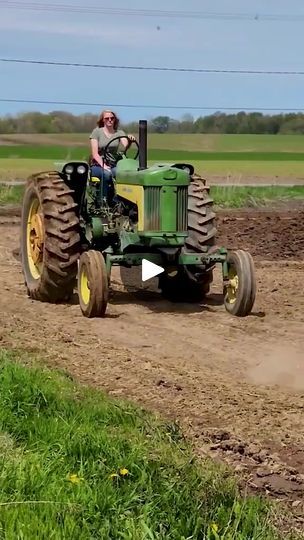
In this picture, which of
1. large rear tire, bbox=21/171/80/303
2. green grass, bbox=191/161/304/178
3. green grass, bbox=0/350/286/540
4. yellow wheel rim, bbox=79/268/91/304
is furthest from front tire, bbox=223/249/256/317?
green grass, bbox=191/161/304/178

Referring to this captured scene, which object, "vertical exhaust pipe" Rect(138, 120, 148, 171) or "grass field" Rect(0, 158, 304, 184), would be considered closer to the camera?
"vertical exhaust pipe" Rect(138, 120, 148, 171)

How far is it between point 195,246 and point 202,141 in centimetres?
6587

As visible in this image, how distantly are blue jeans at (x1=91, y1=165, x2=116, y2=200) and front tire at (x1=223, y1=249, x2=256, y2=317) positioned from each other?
1.60 metres

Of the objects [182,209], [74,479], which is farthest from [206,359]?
[74,479]

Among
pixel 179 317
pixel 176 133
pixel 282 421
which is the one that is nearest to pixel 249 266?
pixel 179 317

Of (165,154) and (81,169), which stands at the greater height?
(81,169)

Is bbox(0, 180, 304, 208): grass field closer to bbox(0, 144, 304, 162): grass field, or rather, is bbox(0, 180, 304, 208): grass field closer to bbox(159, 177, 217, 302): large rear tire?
bbox(159, 177, 217, 302): large rear tire

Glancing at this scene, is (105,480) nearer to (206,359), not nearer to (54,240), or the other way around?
(206,359)

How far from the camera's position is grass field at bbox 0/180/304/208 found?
2311 centimetres

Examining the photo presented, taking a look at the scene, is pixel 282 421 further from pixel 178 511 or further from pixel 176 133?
pixel 176 133

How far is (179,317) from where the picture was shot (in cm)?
920

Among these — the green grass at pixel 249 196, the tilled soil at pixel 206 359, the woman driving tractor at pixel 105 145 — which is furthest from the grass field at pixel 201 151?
the tilled soil at pixel 206 359

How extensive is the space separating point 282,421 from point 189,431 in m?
0.60

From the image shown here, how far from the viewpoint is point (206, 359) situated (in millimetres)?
7395
